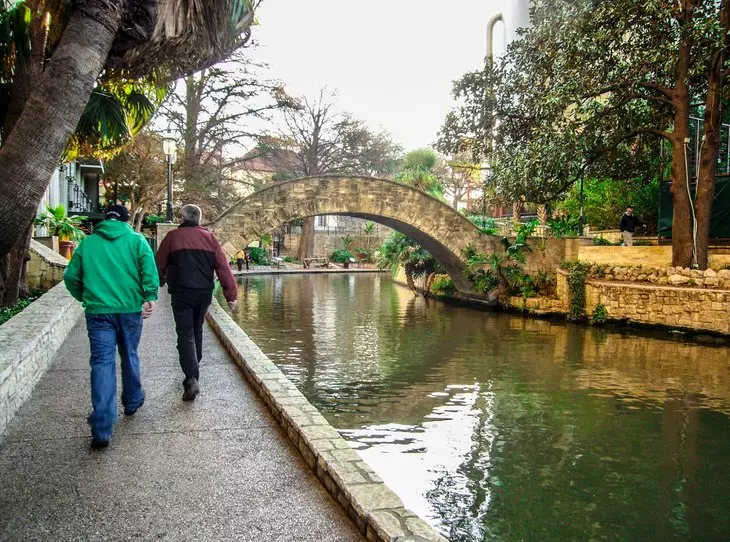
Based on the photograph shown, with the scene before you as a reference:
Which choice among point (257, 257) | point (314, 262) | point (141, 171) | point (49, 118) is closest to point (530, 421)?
point (49, 118)

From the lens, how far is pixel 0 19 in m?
8.45

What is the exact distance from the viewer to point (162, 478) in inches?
143

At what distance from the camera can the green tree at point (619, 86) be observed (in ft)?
42.7

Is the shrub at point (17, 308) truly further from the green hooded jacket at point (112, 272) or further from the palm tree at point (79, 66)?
the green hooded jacket at point (112, 272)

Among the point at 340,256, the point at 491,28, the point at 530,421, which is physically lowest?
the point at 530,421

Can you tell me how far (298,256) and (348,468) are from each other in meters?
35.5

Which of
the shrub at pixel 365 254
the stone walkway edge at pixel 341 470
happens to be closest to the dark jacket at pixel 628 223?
the stone walkway edge at pixel 341 470

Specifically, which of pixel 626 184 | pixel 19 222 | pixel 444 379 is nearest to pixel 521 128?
pixel 626 184

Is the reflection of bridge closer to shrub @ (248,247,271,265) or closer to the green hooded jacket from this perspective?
the green hooded jacket

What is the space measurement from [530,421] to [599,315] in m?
8.49

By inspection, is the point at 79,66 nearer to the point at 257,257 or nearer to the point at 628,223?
the point at 628,223

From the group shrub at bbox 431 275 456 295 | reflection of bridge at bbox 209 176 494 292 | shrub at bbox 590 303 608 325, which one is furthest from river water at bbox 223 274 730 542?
shrub at bbox 431 275 456 295

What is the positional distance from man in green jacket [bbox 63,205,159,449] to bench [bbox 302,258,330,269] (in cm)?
3069

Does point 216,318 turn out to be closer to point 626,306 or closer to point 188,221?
point 188,221
